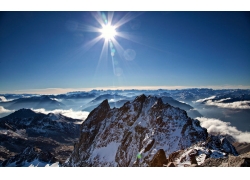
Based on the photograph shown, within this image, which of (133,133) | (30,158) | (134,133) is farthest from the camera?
(30,158)

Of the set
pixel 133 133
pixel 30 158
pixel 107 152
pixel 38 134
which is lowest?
pixel 38 134

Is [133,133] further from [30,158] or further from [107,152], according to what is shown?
[30,158]

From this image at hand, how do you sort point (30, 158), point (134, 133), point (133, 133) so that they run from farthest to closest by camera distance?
point (30, 158)
point (133, 133)
point (134, 133)

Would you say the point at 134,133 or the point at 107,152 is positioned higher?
the point at 134,133

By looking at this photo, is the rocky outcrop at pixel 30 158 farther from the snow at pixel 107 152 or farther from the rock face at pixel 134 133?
the snow at pixel 107 152

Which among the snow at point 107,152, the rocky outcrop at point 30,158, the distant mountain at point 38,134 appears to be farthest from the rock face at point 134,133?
the distant mountain at point 38,134

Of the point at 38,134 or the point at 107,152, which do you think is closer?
the point at 107,152

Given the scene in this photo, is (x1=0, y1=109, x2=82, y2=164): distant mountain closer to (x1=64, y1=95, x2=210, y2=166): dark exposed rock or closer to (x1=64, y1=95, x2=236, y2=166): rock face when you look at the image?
(x1=64, y1=95, x2=210, y2=166): dark exposed rock

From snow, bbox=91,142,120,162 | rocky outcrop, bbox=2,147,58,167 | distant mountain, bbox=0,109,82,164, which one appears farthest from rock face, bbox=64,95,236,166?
distant mountain, bbox=0,109,82,164

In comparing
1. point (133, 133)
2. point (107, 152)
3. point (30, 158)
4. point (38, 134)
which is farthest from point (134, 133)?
point (38, 134)
